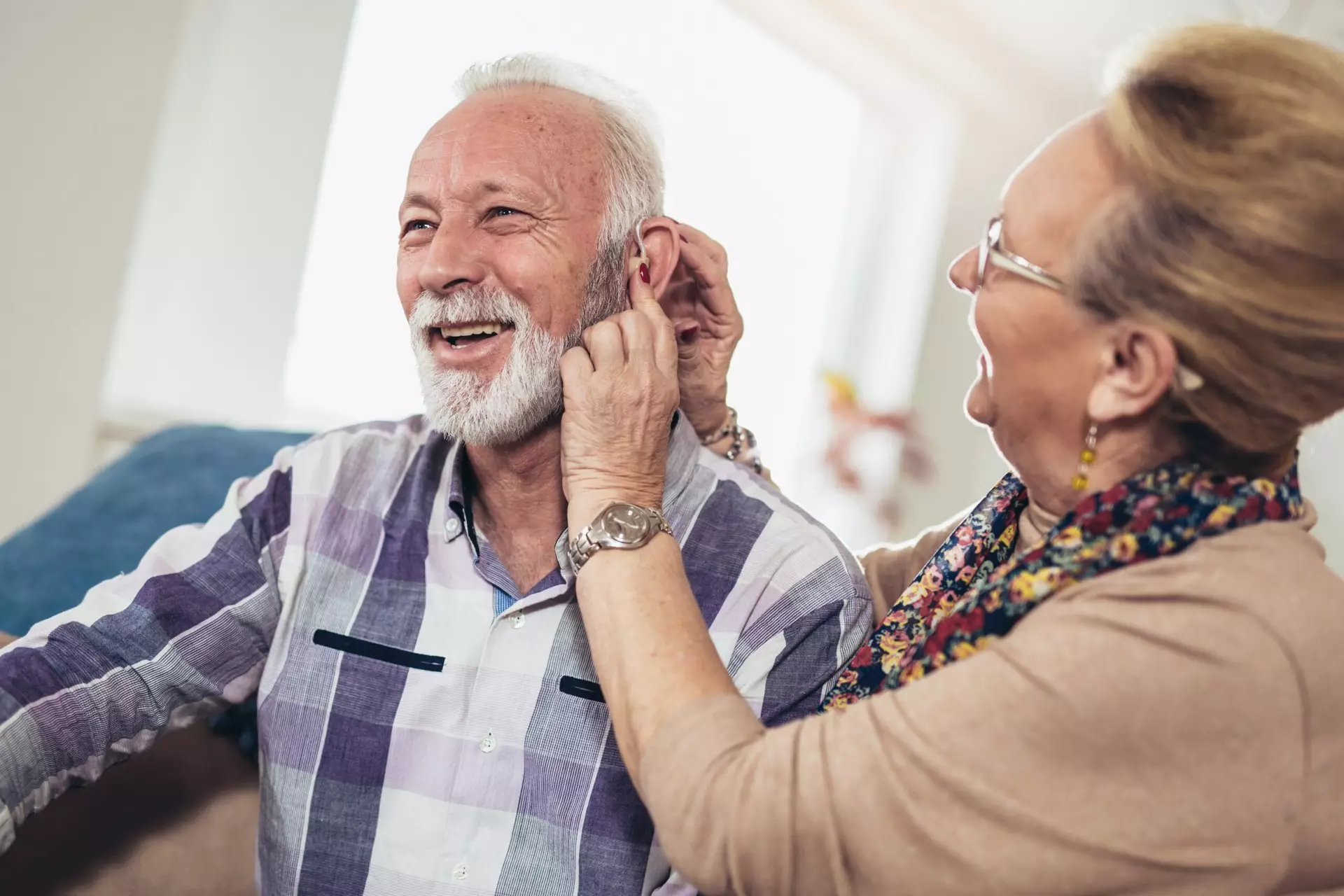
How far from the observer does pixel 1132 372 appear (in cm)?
102

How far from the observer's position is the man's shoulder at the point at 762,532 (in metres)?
1.39

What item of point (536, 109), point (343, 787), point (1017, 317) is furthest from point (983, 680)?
point (536, 109)

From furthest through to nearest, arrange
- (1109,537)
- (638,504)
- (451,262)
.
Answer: (451,262) → (638,504) → (1109,537)

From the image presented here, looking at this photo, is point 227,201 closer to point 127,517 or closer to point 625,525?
point 127,517

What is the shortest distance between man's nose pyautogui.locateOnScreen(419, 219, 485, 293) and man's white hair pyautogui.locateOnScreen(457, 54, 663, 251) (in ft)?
0.57

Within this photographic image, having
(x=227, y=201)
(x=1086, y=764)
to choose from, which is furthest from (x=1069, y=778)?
(x=227, y=201)

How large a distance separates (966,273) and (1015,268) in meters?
0.10

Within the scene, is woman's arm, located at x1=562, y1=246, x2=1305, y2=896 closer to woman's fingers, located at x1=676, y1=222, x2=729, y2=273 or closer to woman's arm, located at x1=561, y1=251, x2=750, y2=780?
woman's arm, located at x1=561, y1=251, x2=750, y2=780

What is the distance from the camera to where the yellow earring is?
107 centimetres

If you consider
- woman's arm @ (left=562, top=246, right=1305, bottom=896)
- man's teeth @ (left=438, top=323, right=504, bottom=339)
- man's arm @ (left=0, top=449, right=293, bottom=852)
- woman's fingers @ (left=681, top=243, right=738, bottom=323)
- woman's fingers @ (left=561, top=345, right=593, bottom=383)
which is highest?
woman's fingers @ (left=681, top=243, right=738, bottom=323)

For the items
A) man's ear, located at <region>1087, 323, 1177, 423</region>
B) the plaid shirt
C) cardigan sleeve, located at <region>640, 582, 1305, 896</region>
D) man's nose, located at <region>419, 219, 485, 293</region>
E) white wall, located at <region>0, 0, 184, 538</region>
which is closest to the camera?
cardigan sleeve, located at <region>640, 582, 1305, 896</region>

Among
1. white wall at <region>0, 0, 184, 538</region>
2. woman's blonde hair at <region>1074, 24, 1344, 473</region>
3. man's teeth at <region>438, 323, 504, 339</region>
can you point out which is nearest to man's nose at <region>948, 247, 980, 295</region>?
woman's blonde hair at <region>1074, 24, 1344, 473</region>

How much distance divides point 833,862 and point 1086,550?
1.15 feet

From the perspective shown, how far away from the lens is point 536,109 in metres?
1.49
